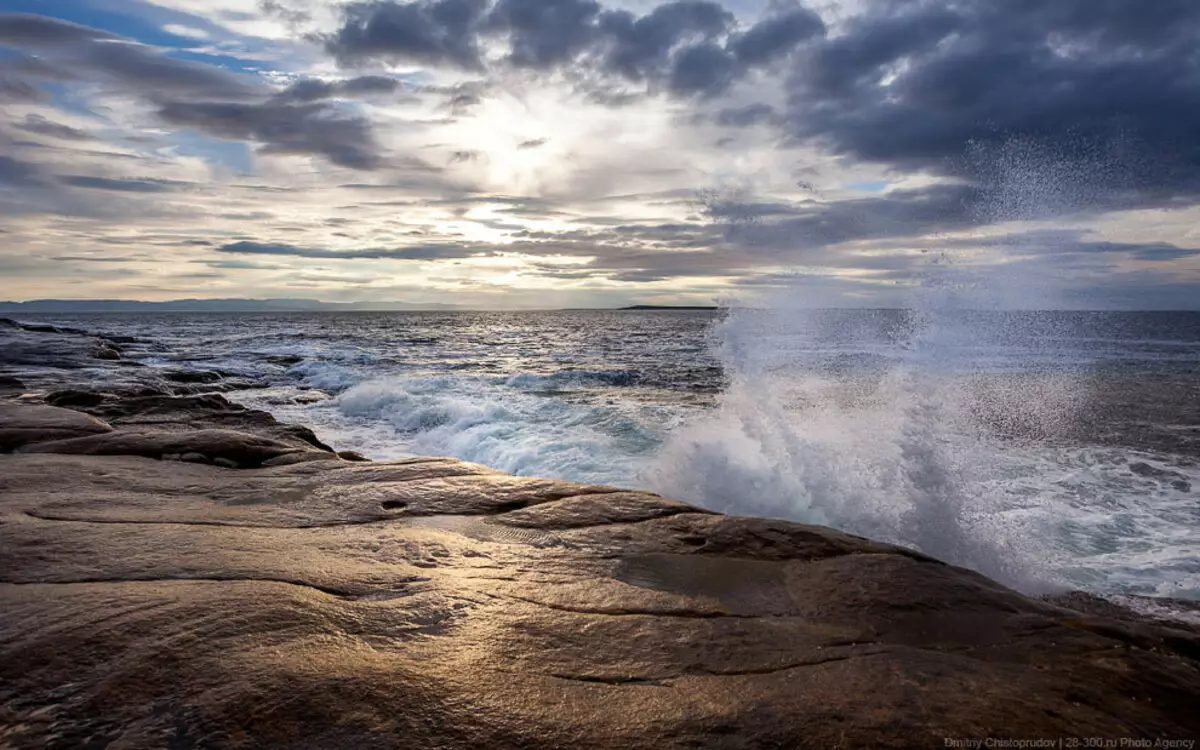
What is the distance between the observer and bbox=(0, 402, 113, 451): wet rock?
6.23 meters

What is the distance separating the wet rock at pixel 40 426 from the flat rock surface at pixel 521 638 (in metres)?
2.36

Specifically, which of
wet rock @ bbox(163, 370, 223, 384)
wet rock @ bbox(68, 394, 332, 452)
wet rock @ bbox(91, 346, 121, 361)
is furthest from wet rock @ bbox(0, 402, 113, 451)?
wet rock @ bbox(91, 346, 121, 361)

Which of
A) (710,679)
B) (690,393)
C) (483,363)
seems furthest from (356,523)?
(483,363)

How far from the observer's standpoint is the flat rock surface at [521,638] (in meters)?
2.03

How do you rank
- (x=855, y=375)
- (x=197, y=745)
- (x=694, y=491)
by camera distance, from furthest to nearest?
(x=855, y=375), (x=694, y=491), (x=197, y=745)

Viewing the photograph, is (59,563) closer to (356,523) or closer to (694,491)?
(356,523)

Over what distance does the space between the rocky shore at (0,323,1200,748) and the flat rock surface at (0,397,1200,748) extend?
0.01 m

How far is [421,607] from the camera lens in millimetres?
2859

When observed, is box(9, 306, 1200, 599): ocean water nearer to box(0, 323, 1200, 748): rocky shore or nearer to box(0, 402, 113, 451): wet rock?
box(0, 323, 1200, 748): rocky shore

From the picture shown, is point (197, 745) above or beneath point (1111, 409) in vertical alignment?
above

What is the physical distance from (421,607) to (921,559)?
289 centimetres

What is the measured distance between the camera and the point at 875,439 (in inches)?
403

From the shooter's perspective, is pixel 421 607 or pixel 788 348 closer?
pixel 421 607

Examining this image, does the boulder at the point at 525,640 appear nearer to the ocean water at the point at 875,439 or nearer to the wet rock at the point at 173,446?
the wet rock at the point at 173,446
